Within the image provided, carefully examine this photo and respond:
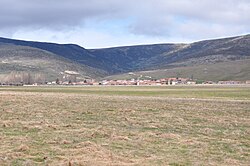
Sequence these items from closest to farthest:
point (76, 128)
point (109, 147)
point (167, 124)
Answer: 1. point (109, 147)
2. point (76, 128)
3. point (167, 124)

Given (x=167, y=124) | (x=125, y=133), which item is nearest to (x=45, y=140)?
(x=125, y=133)

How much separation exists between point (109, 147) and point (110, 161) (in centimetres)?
311

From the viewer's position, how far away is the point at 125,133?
22.2 meters

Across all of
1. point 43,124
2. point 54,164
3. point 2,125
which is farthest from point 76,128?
point 54,164

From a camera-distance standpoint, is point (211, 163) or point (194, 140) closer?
point (211, 163)

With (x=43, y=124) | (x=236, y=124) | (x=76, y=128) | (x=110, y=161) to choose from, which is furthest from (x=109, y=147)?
(x=236, y=124)

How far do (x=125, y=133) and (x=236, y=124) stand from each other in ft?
32.0

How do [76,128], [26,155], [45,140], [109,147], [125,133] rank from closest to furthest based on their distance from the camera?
[26,155] → [109,147] → [45,140] → [125,133] → [76,128]

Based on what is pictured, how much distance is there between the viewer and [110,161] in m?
14.5

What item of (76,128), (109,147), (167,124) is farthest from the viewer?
(167,124)

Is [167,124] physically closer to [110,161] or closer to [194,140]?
[194,140]

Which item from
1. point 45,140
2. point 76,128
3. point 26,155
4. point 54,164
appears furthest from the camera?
point 76,128

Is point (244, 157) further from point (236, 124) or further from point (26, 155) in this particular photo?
point (236, 124)

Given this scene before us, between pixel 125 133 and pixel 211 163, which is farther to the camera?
pixel 125 133
